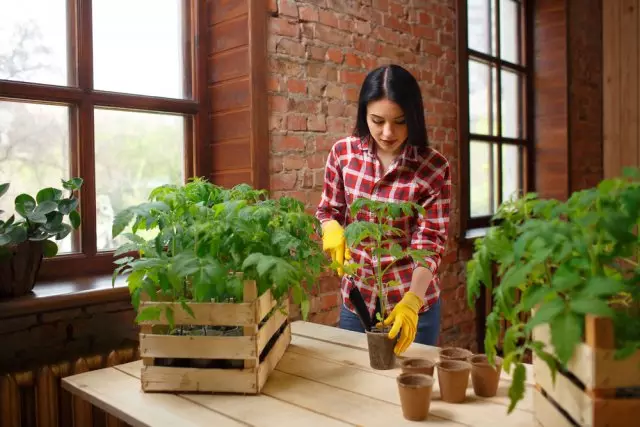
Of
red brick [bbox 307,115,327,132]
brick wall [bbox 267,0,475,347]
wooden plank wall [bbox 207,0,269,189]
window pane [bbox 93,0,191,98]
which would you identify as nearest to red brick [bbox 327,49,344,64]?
brick wall [bbox 267,0,475,347]

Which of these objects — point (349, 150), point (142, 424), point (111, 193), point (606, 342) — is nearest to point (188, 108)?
point (111, 193)

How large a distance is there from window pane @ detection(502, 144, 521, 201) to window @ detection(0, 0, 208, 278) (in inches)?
89.4

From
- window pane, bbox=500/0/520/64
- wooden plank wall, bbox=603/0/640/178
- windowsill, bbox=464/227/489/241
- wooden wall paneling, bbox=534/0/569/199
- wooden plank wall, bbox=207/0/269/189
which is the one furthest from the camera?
wooden plank wall, bbox=603/0/640/178

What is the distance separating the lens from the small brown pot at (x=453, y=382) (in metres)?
1.10

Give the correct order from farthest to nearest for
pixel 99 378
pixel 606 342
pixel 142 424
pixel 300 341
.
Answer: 1. pixel 300 341
2. pixel 99 378
3. pixel 142 424
4. pixel 606 342

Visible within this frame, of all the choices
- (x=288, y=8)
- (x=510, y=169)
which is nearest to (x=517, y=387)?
(x=288, y=8)

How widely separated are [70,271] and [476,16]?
110 inches

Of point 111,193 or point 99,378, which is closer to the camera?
point 99,378

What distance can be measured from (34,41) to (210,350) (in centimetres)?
125

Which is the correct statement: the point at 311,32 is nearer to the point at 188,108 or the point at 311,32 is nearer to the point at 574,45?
the point at 188,108

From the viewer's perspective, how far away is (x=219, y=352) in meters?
1.18

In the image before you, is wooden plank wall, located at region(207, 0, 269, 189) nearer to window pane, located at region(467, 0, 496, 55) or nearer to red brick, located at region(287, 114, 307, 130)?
red brick, located at region(287, 114, 307, 130)

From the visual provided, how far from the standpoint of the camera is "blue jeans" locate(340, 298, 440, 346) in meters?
1.92

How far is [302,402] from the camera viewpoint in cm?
113
